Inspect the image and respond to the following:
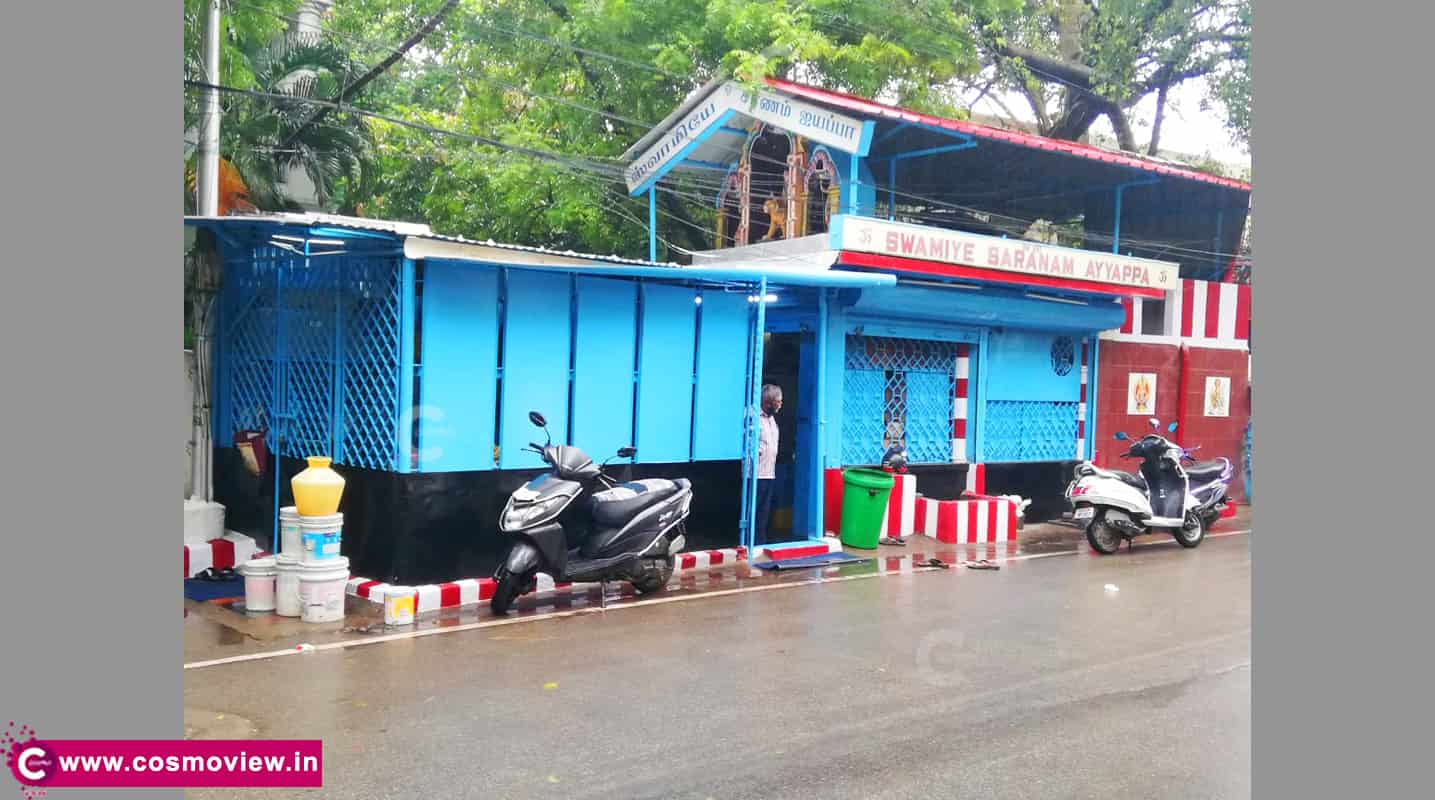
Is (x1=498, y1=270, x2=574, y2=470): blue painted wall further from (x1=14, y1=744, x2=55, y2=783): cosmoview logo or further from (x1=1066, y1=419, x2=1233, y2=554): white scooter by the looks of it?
(x1=14, y1=744, x2=55, y2=783): cosmoview logo

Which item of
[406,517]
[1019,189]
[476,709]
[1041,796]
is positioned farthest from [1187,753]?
[1019,189]

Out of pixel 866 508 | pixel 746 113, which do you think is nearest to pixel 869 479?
pixel 866 508

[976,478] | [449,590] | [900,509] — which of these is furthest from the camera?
[976,478]

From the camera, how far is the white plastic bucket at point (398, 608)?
7953 mm

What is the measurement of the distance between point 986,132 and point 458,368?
6589 millimetres

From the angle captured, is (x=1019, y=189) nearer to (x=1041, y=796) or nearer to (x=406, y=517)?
(x=406, y=517)

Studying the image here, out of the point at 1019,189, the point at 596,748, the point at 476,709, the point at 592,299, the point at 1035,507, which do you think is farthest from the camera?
the point at 1019,189

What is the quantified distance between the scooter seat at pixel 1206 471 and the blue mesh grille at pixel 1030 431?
195cm

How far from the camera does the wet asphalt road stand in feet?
16.1

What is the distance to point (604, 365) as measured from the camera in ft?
32.1

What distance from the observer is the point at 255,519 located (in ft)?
32.7

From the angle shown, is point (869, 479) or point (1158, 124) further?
point (1158, 124)

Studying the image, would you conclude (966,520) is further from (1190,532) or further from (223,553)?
(223,553)

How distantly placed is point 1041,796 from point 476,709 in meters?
2.84
